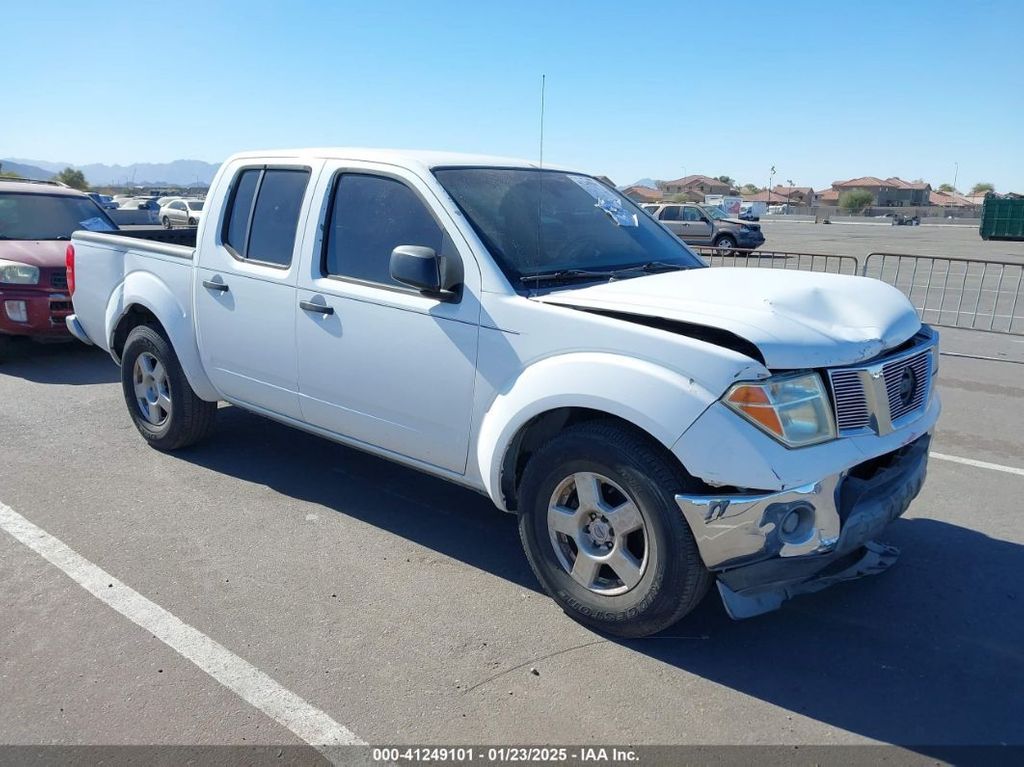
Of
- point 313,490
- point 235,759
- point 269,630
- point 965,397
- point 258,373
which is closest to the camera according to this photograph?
point 235,759

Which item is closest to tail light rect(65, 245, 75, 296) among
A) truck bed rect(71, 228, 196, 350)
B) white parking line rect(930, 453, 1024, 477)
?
truck bed rect(71, 228, 196, 350)

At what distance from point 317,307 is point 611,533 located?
1942mm

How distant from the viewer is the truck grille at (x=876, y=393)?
3219mm

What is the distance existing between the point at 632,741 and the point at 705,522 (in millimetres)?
790

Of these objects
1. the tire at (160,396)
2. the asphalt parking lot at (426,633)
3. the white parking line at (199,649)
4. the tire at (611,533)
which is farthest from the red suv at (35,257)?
the tire at (611,533)

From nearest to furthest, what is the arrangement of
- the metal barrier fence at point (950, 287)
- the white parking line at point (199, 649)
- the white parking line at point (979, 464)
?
the white parking line at point (199, 649) < the white parking line at point (979, 464) < the metal barrier fence at point (950, 287)

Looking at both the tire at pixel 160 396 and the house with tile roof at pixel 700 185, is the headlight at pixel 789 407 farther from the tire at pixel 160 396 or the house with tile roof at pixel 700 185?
the house with tile roof at pixel 700 185

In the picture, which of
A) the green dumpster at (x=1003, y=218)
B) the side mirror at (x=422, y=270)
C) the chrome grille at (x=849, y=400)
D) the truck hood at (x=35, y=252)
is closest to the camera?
the chrome grille at (x=849, y=400)

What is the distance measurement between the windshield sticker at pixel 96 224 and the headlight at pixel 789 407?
26.8 feet

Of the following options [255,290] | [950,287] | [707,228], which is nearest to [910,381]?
[255,290]

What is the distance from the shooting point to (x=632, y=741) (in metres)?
2.90

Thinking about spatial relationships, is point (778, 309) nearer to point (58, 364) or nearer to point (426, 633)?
point (426, 633)

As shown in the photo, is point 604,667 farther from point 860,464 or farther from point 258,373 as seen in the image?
point 258,373

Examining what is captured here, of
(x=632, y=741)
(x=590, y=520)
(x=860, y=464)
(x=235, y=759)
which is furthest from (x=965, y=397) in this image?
(x=235, y=759)
